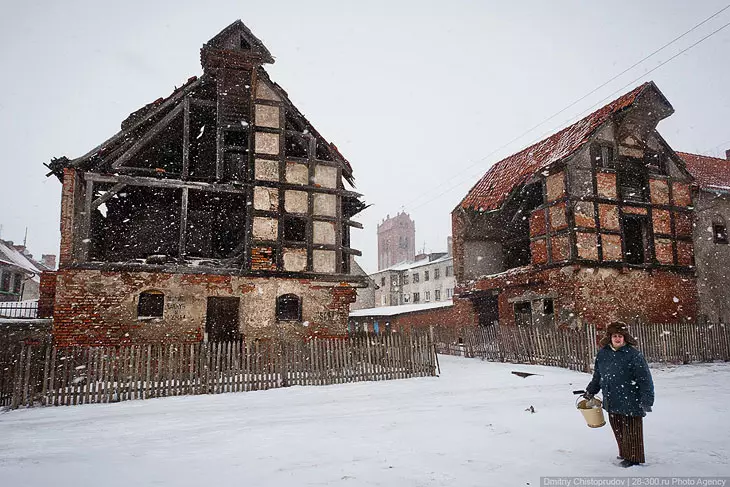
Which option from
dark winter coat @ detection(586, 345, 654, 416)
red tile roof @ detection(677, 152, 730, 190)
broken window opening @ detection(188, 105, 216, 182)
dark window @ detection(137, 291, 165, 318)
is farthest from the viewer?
red tile roof @ detection(677, 152, 730, 190)

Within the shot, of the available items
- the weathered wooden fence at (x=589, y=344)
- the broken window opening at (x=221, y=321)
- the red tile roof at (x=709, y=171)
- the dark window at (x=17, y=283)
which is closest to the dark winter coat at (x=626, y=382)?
the weathered wooden fence at (x=589, y=344)

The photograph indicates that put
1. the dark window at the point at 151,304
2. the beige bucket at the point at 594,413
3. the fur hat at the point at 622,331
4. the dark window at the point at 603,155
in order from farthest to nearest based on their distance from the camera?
the dark window at the point at 603,155, the dark window at the point at 151,304, the beige bucket at the point at 594,413, the fur hat at the point at 622,331

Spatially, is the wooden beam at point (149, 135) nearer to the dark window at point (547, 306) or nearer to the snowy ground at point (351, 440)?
→ the snowy ground at point (351, 440)

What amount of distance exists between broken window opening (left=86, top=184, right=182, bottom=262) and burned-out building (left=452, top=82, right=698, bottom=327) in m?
13.2

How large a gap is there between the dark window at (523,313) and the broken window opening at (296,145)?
10.8 metres

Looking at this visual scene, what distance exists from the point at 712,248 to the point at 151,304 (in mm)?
22233

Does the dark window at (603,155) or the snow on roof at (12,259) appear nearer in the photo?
the dark window at (603,155)

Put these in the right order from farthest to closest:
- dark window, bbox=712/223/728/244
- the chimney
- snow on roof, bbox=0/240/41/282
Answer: the chimney → snow on roof, bbox=0/240/41/282 → dark window, bbox=712/223/728/244

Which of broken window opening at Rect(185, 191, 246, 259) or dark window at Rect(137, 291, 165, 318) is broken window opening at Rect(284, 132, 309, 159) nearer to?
broken window opening at Rect(185, 191, 246, 259)

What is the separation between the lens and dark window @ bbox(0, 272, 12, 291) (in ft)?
114

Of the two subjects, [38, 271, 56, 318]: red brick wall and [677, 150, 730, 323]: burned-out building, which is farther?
[677, 150, 730, 323]: burned-out building


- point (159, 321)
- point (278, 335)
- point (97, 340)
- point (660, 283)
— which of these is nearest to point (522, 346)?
point (660, 283)

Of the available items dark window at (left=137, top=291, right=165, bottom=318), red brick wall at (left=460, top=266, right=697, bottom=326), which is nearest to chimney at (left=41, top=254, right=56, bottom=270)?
dark window at (left=137, top=291, right=165, bottom=318)

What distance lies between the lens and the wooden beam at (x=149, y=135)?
45.7 feet
